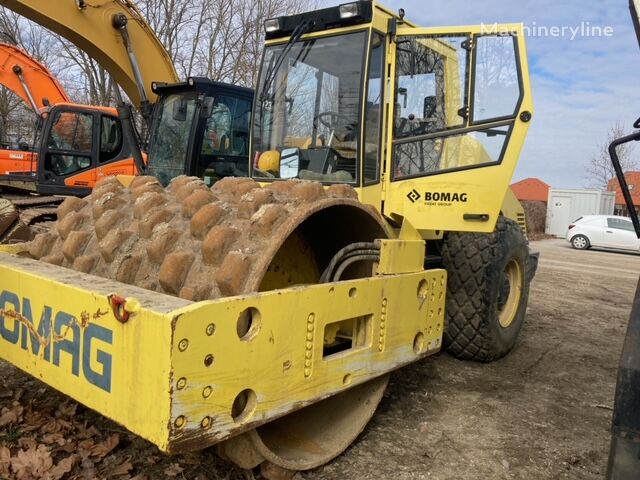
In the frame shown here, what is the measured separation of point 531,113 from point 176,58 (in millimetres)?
20898

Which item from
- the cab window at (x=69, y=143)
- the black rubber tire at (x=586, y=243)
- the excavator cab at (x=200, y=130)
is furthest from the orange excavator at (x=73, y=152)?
the black rubber tire at (x=586, y=243)

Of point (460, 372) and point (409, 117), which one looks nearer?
point (409, 117)

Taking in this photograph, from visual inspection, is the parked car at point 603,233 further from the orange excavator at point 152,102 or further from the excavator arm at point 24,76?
the excavator arm at point 24,76

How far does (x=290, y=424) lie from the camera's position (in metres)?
2.99

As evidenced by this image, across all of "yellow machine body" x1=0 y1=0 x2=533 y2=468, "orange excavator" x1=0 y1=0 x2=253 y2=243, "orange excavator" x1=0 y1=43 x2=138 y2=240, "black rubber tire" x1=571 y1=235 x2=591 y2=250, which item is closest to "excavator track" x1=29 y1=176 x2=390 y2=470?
"yellow machine body" x1=0 y1=0 x2=533 y2=468

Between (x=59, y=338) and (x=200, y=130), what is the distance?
181 inches

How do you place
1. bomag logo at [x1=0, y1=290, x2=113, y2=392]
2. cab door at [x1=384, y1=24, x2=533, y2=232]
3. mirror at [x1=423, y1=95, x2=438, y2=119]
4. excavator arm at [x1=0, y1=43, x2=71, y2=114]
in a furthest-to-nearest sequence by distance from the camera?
1. excavator arm at [x1=0, y1=43, x2=71, y2=114]
2. mirror at [x1=423, y1=95, x2=438, y2=119]
3. cab door at [x1=384, y1=24, x2=533, y2=232]
4. bomag logo at [x1=0, y1=290, x2=113, y2=392]

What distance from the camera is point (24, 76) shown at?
10234 millimetres

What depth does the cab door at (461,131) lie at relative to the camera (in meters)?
4.00

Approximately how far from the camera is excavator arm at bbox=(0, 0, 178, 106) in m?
6.48

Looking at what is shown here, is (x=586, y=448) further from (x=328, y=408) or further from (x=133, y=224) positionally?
(x=133, y=224)

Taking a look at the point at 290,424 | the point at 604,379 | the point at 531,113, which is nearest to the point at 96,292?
the point at 290,424

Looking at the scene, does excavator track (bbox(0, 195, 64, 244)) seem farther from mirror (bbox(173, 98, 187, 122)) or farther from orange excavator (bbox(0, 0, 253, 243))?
mirror (bbox(173, 98, 187, 122))

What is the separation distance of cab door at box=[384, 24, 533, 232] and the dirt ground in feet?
3.99
